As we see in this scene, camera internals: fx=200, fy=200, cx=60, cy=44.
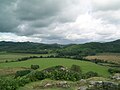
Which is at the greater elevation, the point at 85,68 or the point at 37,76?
the point at 37,76

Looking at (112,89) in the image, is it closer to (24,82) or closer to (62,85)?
(62,85)

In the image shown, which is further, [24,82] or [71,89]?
[24,82]

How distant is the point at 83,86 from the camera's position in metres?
33.4

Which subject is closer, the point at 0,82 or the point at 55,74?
the point at 0,82

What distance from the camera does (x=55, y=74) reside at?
40438 millimetres

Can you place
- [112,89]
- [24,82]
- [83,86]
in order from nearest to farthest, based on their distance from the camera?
[112,89]
[83,86]
[24,82]

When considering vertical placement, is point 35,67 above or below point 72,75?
below

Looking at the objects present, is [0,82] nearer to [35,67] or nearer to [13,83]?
[13,83]

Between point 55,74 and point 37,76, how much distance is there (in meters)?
3.63

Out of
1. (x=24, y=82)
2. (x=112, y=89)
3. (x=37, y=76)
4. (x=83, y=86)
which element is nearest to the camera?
(x=112, y=89)

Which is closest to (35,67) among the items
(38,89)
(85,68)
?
(85,68)

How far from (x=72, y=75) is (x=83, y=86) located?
7.66 metres

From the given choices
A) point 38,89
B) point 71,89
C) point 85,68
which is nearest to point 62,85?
point 71,89

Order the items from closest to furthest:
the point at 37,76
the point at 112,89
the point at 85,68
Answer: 1. the point at 112,89
2. the point at 37,76
3. the point at 85,68
